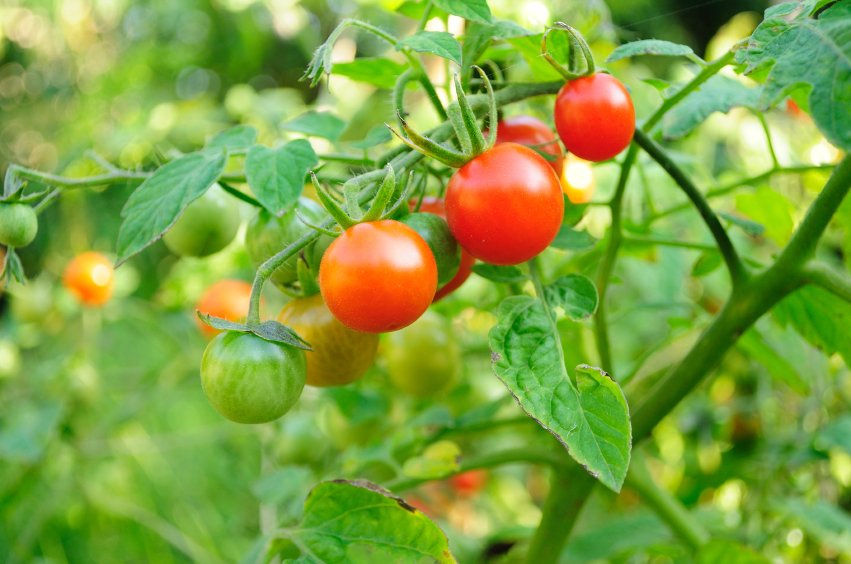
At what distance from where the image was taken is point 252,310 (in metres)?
0.33

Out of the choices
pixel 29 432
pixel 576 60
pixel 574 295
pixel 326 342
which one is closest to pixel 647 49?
pixel 576 60

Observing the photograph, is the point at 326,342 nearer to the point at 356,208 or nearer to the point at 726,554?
the point at 356,208

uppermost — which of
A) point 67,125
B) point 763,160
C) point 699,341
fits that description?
point 699,341

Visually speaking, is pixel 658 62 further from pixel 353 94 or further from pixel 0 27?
pixel 0 27

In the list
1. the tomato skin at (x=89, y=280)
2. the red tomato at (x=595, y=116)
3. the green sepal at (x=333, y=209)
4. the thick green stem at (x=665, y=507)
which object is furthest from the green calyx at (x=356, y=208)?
the tomato skin at (x=89, y=280)

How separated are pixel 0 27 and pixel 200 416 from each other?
138 centimetres

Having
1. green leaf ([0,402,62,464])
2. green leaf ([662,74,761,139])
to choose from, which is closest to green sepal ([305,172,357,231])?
green leaf ([662,74,761,139])

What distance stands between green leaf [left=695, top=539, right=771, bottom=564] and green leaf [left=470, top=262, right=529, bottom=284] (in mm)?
301

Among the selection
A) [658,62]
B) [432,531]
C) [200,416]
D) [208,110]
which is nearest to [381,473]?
[432,531]

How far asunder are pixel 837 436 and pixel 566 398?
0.54m

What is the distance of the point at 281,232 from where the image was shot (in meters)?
0.38

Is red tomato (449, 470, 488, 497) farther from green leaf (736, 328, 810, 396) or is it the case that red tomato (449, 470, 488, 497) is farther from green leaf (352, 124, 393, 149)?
green leaf (352, 124, 393, 149)

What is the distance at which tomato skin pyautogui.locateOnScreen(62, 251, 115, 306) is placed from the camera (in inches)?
41.0

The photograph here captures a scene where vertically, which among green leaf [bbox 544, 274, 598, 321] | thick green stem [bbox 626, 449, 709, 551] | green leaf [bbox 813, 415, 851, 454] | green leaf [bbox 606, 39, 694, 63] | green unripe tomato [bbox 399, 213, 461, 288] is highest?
green leaf [bbox 606, 39, 694, 63]
